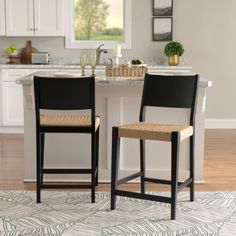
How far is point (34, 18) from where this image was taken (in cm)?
671

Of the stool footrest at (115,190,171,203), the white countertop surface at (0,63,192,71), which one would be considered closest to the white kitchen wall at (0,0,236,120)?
the white countertop surface at (0,63,192,71)

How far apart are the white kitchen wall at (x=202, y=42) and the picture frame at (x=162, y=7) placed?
0.08 metres

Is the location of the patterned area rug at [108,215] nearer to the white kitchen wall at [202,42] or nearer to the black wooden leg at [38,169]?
the black wooden leg at [38,169]

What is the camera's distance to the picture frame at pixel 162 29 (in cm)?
700

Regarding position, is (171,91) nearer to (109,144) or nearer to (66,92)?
(66,92)

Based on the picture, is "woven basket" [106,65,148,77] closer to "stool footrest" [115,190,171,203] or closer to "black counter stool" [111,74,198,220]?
"black counter stool" [111,74,198,220]

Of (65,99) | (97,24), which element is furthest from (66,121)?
(97,24)

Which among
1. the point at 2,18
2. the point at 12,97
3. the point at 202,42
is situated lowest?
the point at 12,97

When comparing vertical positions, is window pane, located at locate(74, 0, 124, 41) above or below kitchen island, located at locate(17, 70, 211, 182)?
above

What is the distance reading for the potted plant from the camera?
6.74 meters

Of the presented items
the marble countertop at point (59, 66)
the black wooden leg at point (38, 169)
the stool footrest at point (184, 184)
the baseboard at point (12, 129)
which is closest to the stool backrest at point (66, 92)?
the black wooden leg at point (38, 169)

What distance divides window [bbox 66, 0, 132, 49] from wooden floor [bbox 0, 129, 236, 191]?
1.66 m

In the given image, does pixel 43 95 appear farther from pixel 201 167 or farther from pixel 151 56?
pixel 151 56

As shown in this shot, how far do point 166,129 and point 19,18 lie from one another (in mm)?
3896
